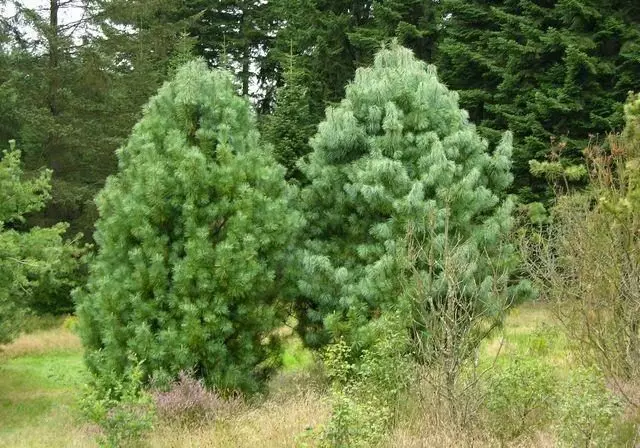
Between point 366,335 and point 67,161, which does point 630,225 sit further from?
point 67,161

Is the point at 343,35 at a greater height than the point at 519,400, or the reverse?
the point at 343,35

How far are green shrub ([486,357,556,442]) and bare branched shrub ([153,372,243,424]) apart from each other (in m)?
2.81

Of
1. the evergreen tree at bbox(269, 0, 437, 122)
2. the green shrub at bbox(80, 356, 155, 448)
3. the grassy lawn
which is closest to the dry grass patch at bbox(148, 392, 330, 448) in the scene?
the grassy lawn

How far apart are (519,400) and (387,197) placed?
3099mm

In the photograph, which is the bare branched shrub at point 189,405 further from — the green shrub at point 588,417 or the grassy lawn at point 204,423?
Result: the green shrub at point 588,417

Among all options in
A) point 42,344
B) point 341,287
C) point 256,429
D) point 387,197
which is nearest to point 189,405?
point 256,429

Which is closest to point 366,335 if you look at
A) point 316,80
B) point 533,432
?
point 533,432

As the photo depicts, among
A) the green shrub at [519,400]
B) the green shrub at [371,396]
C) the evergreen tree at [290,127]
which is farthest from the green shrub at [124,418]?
the evergreen tree at [290,127]

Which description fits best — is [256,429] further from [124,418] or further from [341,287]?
[341,287]

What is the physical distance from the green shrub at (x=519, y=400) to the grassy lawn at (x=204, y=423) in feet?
1.39

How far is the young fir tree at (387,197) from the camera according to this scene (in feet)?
28.7

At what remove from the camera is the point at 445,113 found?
9.62 meters

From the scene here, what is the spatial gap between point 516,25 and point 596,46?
3.02 m

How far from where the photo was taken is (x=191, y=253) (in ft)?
27.6
